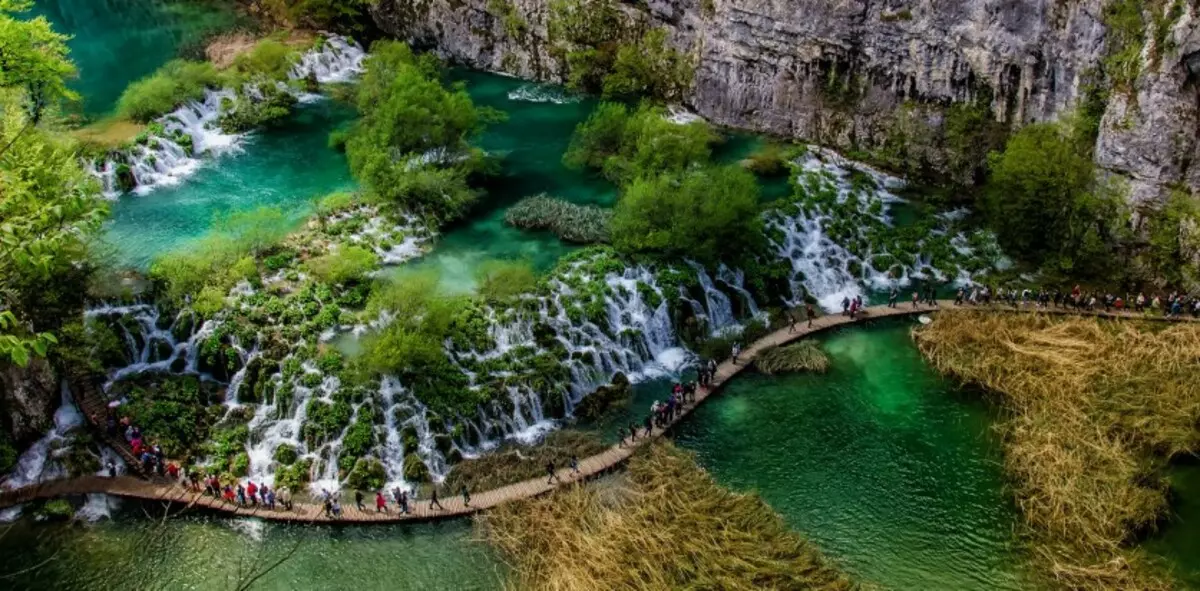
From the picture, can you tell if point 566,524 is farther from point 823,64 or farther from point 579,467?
point 823,64

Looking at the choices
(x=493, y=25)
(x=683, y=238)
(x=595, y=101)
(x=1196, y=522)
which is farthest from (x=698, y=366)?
(x=493, y=25)

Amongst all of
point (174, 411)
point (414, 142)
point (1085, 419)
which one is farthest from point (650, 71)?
point (174, 411)

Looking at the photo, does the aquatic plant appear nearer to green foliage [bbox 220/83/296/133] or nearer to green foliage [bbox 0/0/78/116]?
green foliage [bbox 220/83/296/133]

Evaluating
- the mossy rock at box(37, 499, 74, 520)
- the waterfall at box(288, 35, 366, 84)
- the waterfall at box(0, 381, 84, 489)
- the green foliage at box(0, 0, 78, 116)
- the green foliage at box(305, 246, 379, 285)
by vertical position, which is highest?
the green foliage at box(0, 0, 78, 116)

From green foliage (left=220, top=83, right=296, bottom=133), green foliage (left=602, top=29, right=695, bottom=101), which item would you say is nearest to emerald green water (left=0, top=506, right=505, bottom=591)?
green foliage (left=220, top=83, right=296, bottom=133)

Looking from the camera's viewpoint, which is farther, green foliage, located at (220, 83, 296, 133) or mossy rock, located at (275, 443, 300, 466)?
green foliage, located at (220, 83, 296, 133)

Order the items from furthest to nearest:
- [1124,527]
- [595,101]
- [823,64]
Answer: [595,101] → [823,64] → [1124,527]

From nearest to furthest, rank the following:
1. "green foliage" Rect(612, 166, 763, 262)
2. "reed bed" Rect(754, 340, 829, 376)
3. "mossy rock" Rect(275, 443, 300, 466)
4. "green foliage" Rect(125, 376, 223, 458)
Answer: "mossy rock" Rect(275, 443, 300, 466)
"green foliage" Rect(125, 376, 223, 458)
"reed bed" Rect(754, 340, 829, 376)
"green foliage" Rect(612, 166, 763, 262)
